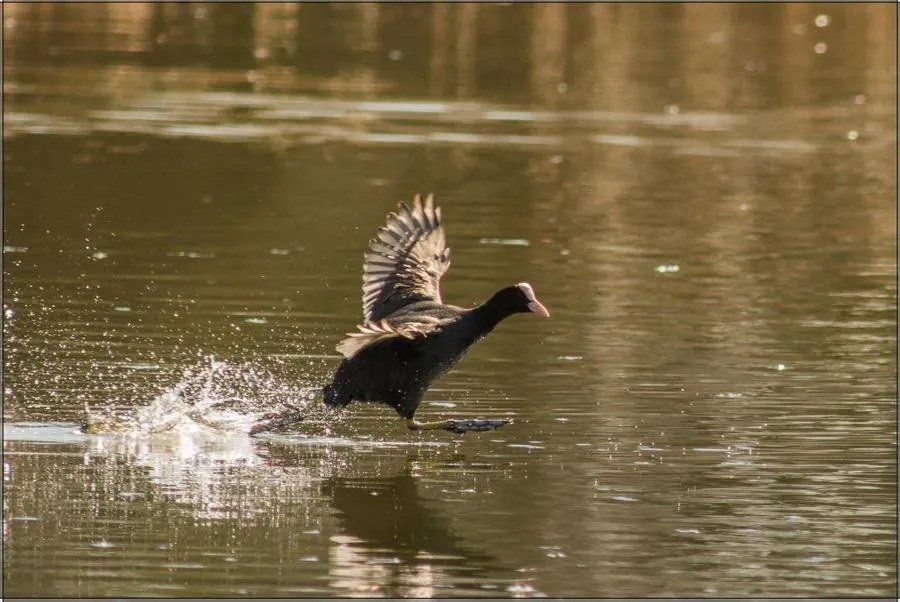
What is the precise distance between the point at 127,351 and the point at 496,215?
7.74 metres

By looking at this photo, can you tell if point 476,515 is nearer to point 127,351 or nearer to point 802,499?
point 802,499

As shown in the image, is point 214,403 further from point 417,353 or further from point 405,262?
point 417,353

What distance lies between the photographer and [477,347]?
14.3 metres

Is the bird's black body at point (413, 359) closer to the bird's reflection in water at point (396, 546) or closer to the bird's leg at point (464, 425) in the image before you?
the bird's leg at point (464, 425)

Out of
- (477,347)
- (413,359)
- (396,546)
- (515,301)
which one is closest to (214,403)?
(413,359)

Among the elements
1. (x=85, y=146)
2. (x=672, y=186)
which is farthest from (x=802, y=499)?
(x=85, y=146)

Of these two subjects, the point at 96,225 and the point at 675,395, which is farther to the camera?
the point at 96,225

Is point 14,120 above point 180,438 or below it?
above

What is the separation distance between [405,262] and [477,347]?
6.87 feet

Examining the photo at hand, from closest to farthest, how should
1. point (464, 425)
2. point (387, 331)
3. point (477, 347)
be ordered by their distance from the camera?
point (387, 331)
point (464, 425)
point (477, 347)

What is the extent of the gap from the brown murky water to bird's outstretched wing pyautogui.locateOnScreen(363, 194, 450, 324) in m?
0.74

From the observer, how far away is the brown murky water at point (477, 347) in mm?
9461

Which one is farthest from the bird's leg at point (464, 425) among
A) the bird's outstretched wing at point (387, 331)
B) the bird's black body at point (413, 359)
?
the bird's outstretched wing at point (387, 331)

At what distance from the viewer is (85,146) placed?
78.3ft
